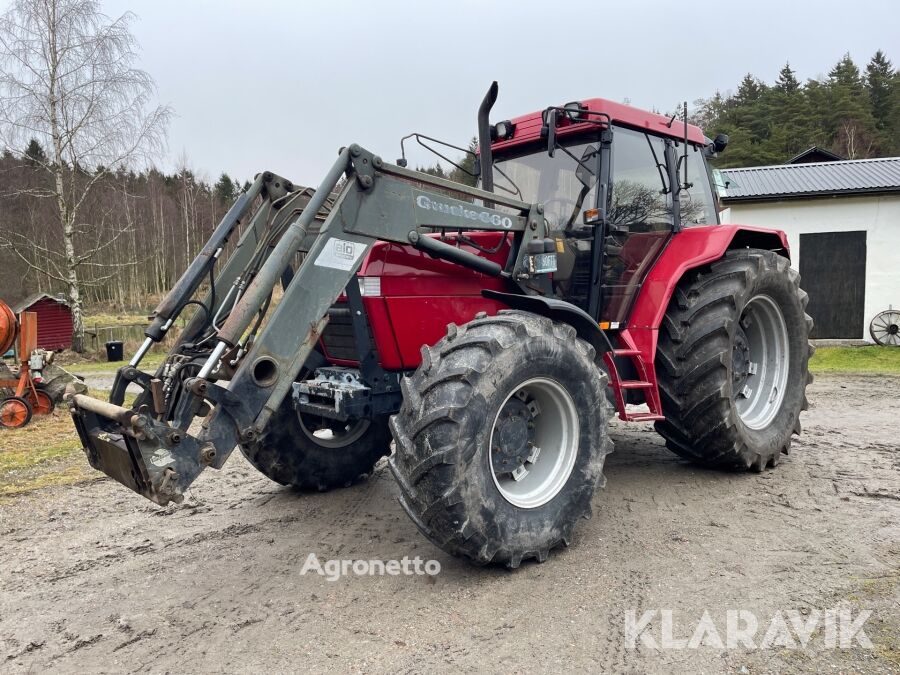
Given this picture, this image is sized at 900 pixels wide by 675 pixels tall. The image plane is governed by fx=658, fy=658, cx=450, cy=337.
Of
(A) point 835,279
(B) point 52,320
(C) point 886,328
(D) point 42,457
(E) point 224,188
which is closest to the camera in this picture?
(D) point 42,457

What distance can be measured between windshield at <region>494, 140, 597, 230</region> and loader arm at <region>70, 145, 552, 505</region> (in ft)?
2.04

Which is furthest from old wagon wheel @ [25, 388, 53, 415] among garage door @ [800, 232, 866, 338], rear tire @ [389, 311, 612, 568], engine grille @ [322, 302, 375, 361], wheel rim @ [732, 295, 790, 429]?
garage door @ [800, 232, 866, 338]

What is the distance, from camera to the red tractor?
120 inches

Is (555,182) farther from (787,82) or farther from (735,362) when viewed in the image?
(787,82)

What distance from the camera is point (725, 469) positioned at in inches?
194

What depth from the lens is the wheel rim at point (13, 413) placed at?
8.18 meters

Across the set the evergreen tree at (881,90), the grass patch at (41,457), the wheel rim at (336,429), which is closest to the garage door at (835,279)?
the wheel rim at (336,429)

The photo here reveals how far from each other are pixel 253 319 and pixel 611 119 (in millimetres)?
2807

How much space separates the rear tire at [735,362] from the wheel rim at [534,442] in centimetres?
127

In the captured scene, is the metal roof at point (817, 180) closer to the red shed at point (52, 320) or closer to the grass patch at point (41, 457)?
the grass patch at point (41, 457)

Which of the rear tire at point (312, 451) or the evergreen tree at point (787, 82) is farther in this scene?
the evergreen tree at point (787, 82)

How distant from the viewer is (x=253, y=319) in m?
3.22

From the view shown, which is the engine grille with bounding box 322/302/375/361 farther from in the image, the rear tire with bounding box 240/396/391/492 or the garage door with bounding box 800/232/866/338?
the garage door with bounding box 800/232/866/338

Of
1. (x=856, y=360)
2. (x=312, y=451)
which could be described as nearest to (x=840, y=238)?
(x=856, y=360)
